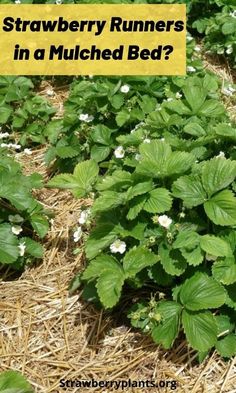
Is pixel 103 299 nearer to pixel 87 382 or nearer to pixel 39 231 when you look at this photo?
pixel 87 382

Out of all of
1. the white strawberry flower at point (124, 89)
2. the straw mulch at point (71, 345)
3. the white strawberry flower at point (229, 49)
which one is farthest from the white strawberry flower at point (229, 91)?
the straw mulch at point (71, 345)

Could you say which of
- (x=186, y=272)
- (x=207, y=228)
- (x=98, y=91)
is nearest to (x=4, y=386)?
(x=186, y=272)

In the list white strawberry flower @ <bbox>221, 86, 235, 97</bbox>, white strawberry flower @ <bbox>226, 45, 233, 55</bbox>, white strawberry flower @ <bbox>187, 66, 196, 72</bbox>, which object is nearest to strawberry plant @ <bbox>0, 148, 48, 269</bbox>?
white strawberry flower @ <bbox>187, 66, 196, 72</bbox>

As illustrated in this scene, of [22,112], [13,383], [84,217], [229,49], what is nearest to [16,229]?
[84,217]

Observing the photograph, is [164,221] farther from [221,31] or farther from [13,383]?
[221,31]

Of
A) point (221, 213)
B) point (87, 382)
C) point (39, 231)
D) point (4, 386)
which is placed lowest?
point (87, 382)

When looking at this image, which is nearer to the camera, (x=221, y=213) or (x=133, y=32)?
(x=221, y=213)

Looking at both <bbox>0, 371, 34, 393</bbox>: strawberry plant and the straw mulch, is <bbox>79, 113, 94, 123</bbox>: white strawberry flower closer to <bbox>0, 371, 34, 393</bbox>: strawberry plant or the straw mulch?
the straw mulch

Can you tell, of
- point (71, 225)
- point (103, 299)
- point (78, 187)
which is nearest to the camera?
point (103, 299)
